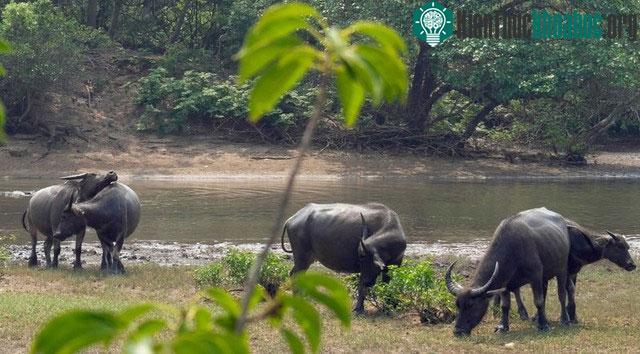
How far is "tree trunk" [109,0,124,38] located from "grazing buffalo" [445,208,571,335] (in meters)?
28.3

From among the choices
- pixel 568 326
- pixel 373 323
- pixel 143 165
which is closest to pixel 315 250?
pixel 373 323

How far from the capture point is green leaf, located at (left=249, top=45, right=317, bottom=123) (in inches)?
62.1

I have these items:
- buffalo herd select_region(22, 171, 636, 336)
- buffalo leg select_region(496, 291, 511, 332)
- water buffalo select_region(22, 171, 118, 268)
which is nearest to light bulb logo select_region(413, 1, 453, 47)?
water buffalo select_region(22, 171, 118, 268)

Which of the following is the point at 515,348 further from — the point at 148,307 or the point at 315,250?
the point at 148,307

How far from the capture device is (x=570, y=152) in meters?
32.5

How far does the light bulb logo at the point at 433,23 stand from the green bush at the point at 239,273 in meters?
18.2

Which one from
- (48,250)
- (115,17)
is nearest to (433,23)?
(115,17)

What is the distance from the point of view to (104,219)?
15.9 m

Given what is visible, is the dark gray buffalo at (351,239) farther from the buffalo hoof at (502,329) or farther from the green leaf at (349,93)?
the green leaf at (349,93)

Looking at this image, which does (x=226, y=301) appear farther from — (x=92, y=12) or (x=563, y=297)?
(x=92, y=12)

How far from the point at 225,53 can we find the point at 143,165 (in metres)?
8.12

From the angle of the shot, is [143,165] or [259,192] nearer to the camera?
[259,192]

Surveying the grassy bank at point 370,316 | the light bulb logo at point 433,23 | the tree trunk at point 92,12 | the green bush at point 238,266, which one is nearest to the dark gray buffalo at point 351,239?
the green bush at point 238,266

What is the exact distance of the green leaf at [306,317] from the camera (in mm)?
1650
